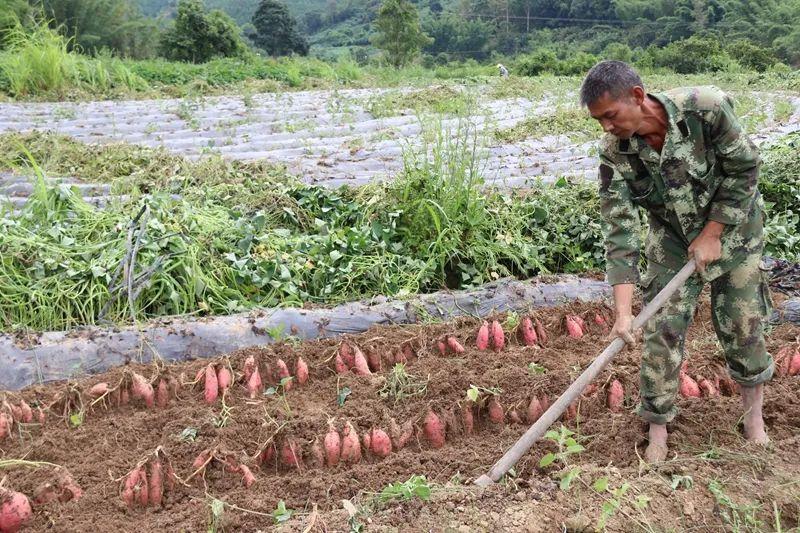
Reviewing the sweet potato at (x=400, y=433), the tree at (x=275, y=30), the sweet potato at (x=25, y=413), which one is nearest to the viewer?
the sweet potato at (x=400, y=433)

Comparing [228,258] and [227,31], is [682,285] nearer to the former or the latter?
[228,258]

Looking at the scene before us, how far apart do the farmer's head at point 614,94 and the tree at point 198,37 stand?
20.5 meters

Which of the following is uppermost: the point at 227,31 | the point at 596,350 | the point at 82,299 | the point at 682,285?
the point at 227,31

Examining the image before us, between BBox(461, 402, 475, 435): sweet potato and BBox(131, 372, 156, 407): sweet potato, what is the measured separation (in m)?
1.54

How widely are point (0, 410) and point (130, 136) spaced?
5.57 metres

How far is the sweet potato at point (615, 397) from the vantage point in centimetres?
341

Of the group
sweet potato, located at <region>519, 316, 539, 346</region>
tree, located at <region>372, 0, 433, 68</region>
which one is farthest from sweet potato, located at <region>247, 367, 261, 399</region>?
tree, located at <region>372, 0, 433, 68</region>

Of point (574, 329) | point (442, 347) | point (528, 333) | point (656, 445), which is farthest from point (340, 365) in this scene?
point (656, 445)

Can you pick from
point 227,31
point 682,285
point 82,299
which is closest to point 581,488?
point 682,285

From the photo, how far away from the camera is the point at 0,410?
11.1 feet

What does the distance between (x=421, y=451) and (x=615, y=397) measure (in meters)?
0.98

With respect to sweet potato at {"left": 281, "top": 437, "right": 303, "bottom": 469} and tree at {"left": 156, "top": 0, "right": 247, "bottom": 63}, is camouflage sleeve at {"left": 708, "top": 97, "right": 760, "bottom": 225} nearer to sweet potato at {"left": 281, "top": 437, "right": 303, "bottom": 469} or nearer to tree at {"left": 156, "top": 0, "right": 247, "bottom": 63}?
sweet potato at {"left": 281, "top": 437, "right": 303, "bottom": 469}

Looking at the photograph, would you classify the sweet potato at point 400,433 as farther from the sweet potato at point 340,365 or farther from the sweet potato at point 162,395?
the sweet potato at point 162,395

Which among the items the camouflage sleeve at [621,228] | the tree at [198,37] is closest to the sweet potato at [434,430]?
the camouflage sleeve at [621,228]
